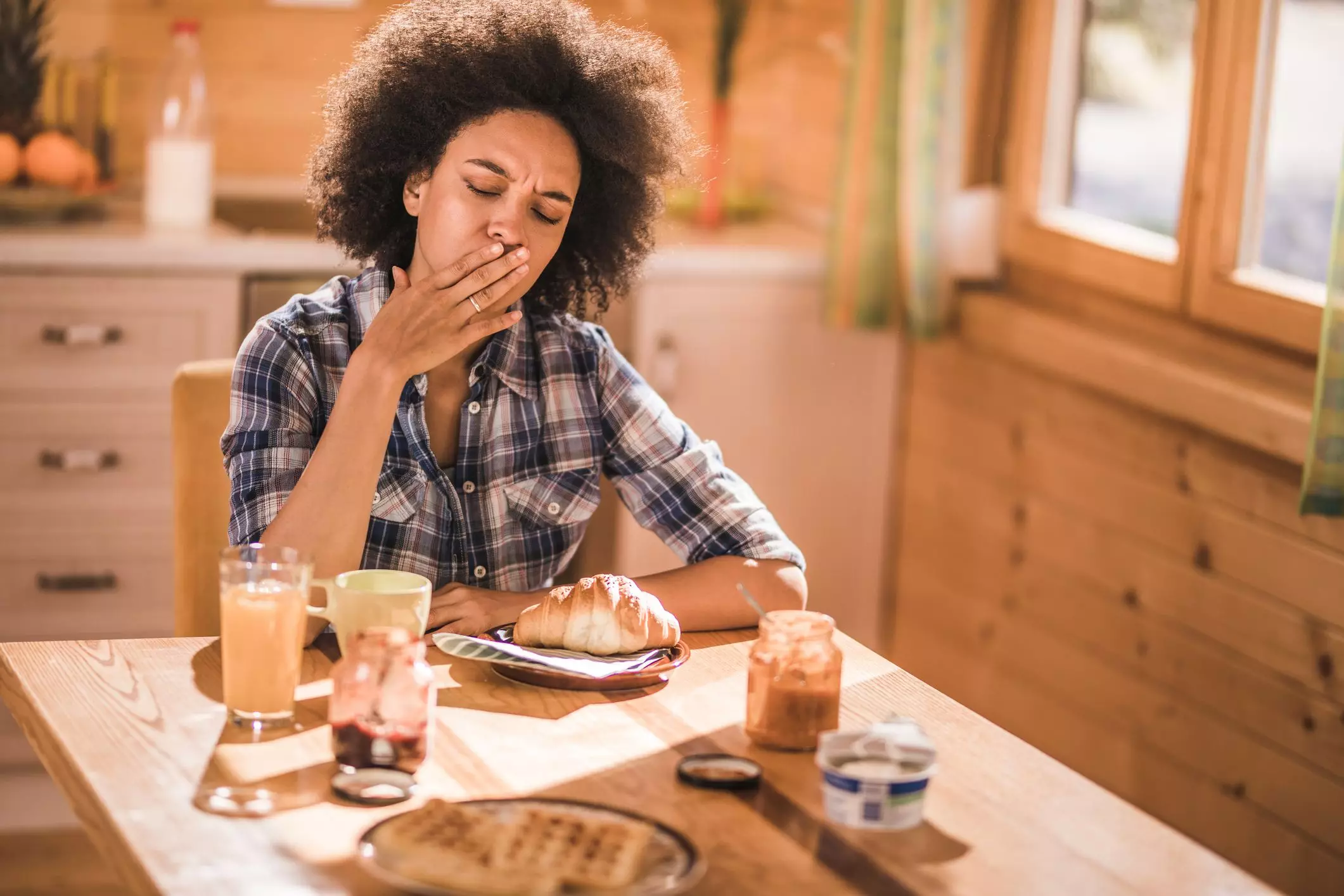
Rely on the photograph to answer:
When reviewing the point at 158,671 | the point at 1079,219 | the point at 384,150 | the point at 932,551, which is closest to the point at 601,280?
the point at 384,150

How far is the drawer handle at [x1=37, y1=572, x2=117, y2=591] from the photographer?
109 inches

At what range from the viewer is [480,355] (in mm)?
1752

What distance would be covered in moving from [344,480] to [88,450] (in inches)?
56.4

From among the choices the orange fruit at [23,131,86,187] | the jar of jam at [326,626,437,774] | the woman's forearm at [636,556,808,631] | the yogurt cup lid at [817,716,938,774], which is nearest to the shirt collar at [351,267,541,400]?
the woman's forearm at [636,556,808,631]

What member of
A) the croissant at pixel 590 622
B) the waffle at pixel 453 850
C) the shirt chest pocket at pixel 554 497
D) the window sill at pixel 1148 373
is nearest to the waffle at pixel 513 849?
the waffle at pixel 453 850

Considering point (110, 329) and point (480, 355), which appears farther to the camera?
point (110, 329)

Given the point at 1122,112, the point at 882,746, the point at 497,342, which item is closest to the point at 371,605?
the point at 882,746

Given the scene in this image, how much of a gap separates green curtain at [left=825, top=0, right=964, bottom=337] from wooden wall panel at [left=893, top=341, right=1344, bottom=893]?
16cm

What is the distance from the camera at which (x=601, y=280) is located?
6.45 ft

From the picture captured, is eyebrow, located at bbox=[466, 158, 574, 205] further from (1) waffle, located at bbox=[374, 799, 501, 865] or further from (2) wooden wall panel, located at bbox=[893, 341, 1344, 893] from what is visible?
(2) wooden wall panel, located at bbox=[893, 341, 1344, 893]

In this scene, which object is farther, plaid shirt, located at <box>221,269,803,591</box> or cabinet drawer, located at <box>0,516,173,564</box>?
cabinet drawer, located at <box>0,516,173,564</box>

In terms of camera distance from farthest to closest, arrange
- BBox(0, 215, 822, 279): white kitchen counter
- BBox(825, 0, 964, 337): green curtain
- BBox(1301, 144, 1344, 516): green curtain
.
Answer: BBox(825, 0, 964, 337): green curtain < BBox(0, 215, 822, 279): white kitchen counter < BBox(1301, 144, 1344, 516): green curtain

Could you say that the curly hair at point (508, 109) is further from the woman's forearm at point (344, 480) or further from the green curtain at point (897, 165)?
the green curtain at point (897, 165)

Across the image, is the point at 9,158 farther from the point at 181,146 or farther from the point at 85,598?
the point at 85,598
